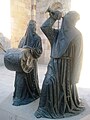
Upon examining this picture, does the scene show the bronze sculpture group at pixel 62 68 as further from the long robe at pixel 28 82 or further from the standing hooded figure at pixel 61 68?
the long robe at pixel 28 82

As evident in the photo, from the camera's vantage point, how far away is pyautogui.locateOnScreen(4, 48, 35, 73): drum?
351 cm

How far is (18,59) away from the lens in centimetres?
349

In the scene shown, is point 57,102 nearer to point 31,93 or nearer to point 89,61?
point 31,93

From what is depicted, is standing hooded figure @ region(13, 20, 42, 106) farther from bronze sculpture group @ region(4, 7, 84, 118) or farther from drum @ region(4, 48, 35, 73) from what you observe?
bronze sculpture group @ region(4, 7, 84, 118)

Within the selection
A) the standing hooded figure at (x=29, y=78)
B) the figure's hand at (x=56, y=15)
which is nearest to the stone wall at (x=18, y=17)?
the standing hooded figure at (x=29, y=78)

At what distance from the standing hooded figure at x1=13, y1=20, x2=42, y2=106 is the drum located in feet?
0.52

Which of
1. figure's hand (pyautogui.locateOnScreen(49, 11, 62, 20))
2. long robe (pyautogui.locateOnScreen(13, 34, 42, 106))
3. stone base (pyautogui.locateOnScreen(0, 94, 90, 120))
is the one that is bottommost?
stone base (pyautogui.locateOnScreen(0, 94, 90, 120))

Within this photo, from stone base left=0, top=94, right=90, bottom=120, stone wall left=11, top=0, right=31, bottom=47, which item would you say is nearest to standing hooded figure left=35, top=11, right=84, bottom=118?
stone base left=0, top=94, right=90, bottom=120

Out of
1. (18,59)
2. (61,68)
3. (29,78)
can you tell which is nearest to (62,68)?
(61,68)

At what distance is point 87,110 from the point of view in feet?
11.5

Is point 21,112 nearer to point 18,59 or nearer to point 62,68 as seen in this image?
point 18,59

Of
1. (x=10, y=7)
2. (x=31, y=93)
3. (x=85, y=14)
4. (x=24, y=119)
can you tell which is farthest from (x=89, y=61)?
(x=24, y=119)

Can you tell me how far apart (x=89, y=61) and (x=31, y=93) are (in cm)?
585

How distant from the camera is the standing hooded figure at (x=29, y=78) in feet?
12.5
